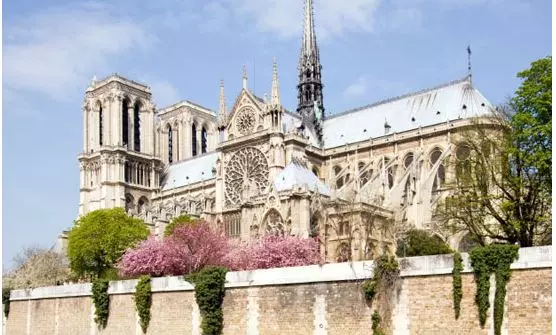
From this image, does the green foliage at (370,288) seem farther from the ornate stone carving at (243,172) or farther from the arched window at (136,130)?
the arched window at (136,130)

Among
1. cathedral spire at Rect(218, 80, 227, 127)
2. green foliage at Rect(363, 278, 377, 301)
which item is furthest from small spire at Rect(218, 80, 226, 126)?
green foliage at Rect(363, 278, 377, 301)

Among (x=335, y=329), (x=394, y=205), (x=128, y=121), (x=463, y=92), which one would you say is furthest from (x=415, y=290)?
(x=128, y=121)

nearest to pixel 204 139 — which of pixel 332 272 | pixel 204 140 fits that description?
pixel 204 140

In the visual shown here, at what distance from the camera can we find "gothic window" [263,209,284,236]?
156 ft

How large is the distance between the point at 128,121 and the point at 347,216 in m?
44.2

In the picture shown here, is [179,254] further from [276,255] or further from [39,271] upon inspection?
[39,271]

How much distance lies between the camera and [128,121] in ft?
278

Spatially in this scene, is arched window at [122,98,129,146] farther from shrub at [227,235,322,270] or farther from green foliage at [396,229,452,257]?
green foliage at [396,229,452,257]

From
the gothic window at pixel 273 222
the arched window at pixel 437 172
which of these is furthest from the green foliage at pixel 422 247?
the arched window at pixel 437 172

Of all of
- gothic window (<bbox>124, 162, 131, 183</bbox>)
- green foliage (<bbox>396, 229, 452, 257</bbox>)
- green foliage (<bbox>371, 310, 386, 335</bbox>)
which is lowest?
green foliage (<bbox>371, 310, 386, 335</bbox>)

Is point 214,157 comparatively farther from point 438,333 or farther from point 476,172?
point 438,333

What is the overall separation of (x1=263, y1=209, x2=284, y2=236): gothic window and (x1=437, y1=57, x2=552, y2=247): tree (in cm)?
1673

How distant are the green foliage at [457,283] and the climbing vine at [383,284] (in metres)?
1.93

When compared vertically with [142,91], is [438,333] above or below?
below
